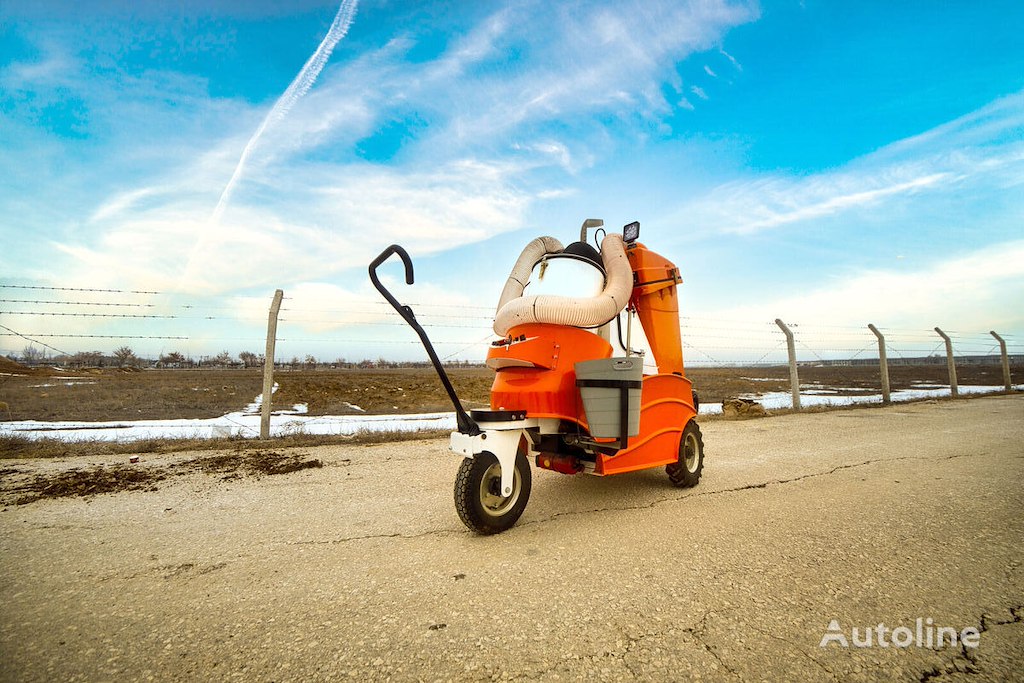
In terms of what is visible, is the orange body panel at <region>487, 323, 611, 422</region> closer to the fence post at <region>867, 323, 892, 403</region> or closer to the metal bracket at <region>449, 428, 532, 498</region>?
the metal bracket at <region>449, 428, 532, 498</region>

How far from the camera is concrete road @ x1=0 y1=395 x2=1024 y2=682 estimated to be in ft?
5.69

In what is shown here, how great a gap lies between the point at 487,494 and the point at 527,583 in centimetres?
84

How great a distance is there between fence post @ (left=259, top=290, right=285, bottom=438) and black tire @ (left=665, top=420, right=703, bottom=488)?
5217 mm

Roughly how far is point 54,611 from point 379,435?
463 cm

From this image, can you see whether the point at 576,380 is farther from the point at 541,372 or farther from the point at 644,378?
the point at 644,378

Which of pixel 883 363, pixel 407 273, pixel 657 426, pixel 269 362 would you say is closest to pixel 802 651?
pixel 657 426

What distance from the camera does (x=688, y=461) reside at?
4363 millimetres

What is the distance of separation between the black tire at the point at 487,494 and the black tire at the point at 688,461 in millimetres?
1598

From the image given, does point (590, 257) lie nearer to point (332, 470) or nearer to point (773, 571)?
point (773, 571)

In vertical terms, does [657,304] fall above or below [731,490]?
above

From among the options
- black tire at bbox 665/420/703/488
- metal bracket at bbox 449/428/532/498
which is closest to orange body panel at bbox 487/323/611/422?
metal bracket at bbox 449/428/532/498

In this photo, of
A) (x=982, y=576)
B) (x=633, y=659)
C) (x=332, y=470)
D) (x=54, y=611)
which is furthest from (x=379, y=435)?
(x=982, y=576)

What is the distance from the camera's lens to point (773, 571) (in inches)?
96.1

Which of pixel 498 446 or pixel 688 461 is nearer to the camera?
pixel 498 446
